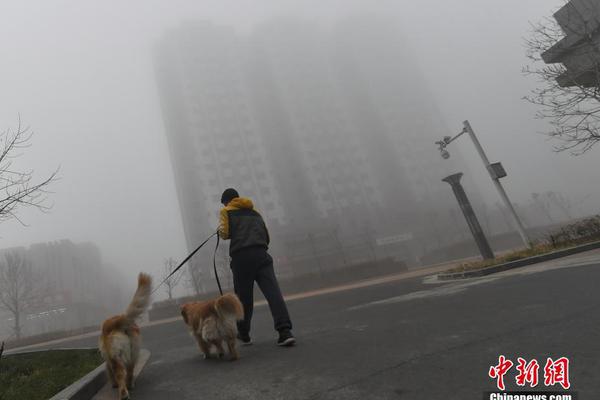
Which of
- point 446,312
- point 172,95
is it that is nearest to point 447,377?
point 446,312

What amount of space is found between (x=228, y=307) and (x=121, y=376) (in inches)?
44.5

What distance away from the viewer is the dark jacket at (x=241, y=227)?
429 cm

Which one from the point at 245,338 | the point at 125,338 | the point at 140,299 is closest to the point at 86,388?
the point at 125,338

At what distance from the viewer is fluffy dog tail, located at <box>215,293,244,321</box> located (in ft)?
12.2

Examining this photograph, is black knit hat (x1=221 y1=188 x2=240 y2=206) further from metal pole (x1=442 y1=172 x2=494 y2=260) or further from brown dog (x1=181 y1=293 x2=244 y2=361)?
metal pole (x1=442 y1=172 x2=494 y2=260)

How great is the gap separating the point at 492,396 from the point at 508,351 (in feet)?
2.79

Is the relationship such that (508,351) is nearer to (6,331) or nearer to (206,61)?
(6,331)

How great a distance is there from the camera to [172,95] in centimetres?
8038

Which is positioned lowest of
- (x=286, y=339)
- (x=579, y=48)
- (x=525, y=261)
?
(x=525, y=261)

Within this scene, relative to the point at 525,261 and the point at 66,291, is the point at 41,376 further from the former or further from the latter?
the point at 66,291

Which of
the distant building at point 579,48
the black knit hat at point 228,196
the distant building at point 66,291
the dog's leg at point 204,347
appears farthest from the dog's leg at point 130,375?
the distant building at point 66,291

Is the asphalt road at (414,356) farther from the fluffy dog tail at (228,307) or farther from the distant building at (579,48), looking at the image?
the distant building at (579,48)

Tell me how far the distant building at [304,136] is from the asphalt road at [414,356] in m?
50.8

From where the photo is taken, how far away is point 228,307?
375 centimetres
